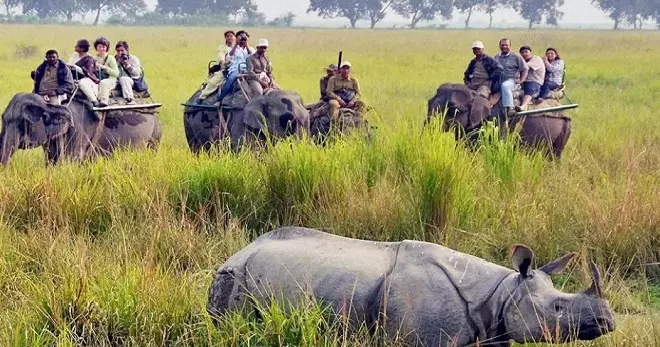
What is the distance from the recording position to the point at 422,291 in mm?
4578

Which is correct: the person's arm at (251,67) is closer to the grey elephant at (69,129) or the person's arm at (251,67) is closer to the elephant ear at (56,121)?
the grey elephant at (69,129)

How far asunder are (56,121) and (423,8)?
78846 millimetres

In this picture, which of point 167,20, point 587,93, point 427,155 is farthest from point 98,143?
point 167,20

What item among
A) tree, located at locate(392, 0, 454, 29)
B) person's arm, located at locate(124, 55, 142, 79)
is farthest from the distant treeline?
person's arm, located at locate(124, 55, 142, 79)

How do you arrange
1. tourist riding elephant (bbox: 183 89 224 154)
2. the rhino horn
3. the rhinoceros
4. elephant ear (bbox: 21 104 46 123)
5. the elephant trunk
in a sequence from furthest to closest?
1. tourist riding elephant (bbox: 183 89 224 154)
2. elephant ear (bbox: 21 104 46 123)
3. the elephant trunk
4. the rhinoceros
5. the rhino horn

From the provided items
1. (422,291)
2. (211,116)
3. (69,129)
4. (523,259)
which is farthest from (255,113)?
(523,259)

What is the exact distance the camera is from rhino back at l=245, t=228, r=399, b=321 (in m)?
4.66

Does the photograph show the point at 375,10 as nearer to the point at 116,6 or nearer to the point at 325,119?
the point at 116,6

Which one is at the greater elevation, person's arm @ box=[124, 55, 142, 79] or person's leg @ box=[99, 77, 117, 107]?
person's arm @ box=[124, 55, 142, 79]

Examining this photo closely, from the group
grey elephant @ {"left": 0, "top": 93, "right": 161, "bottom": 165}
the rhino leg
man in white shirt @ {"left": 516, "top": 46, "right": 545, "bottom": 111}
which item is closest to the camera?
the rhino leg

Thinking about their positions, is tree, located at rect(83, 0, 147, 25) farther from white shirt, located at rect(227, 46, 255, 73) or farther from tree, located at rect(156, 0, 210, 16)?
white shirt, located at rect(227, 46, 255, 73)

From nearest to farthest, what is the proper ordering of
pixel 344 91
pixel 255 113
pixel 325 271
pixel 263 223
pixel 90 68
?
pixel 325 271, pixel 263 223, pixel 255 113, pixel 90 68, pixel 344 91

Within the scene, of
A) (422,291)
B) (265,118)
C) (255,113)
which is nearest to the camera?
(422,291)

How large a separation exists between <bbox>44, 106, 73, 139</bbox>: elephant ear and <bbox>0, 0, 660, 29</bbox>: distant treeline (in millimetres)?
61744
